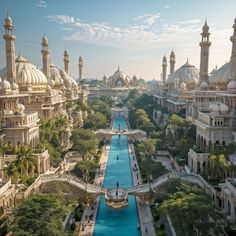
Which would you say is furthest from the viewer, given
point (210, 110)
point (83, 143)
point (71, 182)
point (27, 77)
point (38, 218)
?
point (27, 77)

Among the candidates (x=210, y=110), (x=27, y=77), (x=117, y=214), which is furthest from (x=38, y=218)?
(x=27, y=77)

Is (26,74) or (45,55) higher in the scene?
(45,55)

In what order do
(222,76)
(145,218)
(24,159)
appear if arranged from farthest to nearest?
(222,76)
(24,159)
(145,218)

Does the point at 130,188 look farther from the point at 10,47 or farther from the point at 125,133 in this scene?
the point at 125,133

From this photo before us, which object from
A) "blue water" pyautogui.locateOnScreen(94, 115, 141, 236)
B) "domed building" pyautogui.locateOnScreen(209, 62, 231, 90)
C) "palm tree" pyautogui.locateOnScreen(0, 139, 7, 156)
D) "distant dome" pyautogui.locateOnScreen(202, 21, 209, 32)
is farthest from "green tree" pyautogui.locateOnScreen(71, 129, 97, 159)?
"distant dome" pyautogui.locateOnScreen(202, 21, 209, 32)

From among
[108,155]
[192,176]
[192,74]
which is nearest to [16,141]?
[108,155]

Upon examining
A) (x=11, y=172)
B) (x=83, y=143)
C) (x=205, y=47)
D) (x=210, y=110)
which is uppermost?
(x=205, y=47)

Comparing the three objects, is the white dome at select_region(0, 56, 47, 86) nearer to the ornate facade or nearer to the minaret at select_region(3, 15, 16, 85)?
the minaret at select_region(3, 15, 16, 85)

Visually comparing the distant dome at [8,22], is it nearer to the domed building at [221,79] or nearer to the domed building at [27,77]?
the domed building at [27,77]
